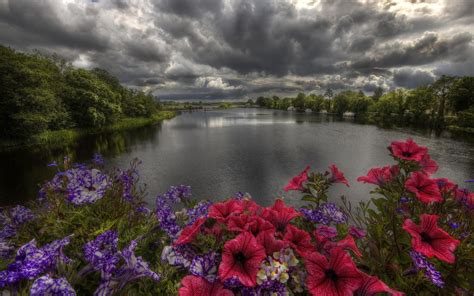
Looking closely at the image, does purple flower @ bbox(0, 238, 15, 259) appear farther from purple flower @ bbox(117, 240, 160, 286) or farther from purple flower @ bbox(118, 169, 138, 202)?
purple flower @ bbox(117, 240, 160, 286)

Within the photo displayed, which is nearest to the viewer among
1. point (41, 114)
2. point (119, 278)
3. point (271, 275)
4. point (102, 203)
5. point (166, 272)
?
point (271, 275)

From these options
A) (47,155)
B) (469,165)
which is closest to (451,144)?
(469,165)

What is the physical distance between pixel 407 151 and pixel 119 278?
221cm

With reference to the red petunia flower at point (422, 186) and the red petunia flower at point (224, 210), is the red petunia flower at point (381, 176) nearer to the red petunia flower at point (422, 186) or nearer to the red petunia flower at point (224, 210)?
the red petunia flower at point (422, 186)

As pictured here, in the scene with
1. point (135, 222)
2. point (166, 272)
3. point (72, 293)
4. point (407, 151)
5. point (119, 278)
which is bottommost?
point (135, 222)

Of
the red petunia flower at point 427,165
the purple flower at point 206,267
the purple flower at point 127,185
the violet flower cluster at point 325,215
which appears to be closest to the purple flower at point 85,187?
the purple flower at point 127,185

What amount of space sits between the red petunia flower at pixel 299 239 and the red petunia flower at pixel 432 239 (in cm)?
59

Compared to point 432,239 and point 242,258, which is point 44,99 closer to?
point 242,258

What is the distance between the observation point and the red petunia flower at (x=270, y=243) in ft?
3.84

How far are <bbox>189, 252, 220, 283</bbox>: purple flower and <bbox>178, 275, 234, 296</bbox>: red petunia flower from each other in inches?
0.9

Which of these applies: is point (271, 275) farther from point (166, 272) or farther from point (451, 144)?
A: point (451, 144)

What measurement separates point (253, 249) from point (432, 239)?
1.14 metres

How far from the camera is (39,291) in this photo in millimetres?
902

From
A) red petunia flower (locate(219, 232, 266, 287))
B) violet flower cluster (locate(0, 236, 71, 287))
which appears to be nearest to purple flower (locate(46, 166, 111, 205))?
violet flower cluster (locate(0, 236, 71, 287))
